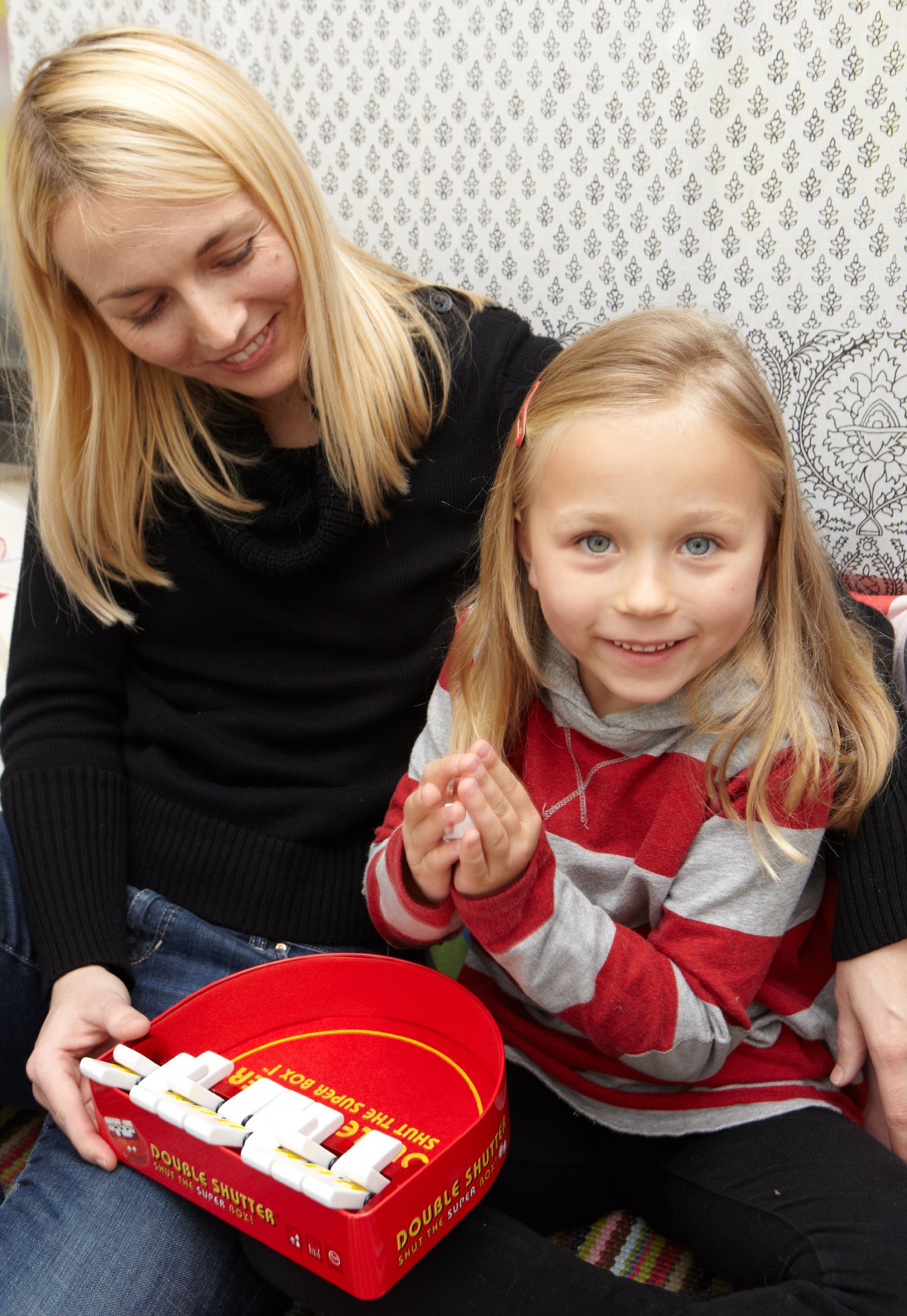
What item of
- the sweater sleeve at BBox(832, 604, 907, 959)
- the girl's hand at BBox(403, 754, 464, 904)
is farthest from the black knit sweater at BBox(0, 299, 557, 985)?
the sweater sleeve at BBox(832, 604, 907, 959)

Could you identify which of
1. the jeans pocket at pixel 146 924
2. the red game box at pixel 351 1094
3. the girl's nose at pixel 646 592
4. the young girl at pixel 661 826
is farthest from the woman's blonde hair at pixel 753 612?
the jeans pocket at pixel 146 924

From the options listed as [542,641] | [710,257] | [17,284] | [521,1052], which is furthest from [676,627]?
[17,284]

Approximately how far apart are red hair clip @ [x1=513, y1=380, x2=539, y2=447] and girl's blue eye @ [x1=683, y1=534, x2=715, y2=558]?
0.17 metres

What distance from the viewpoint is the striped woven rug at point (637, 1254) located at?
915mm

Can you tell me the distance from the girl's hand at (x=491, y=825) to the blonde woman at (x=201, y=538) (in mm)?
297

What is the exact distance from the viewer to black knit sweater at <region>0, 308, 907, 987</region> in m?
1.04

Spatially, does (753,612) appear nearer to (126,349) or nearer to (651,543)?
(651,543)

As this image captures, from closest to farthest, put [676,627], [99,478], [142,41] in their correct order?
[676,627] < [142,41] < [99,478]

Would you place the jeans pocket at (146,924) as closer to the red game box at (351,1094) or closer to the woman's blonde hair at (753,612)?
the red game box at (351,1094)

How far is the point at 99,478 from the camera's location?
1069 millimetres

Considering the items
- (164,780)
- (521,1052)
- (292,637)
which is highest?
(292,637)

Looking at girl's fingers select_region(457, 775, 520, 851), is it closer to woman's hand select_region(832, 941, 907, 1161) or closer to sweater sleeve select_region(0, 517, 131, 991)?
woman's hand select_region(832, 941, 907, 1161)

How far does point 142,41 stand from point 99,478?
0.38 meters

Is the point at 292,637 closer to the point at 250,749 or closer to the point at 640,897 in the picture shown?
the point at 250,749
